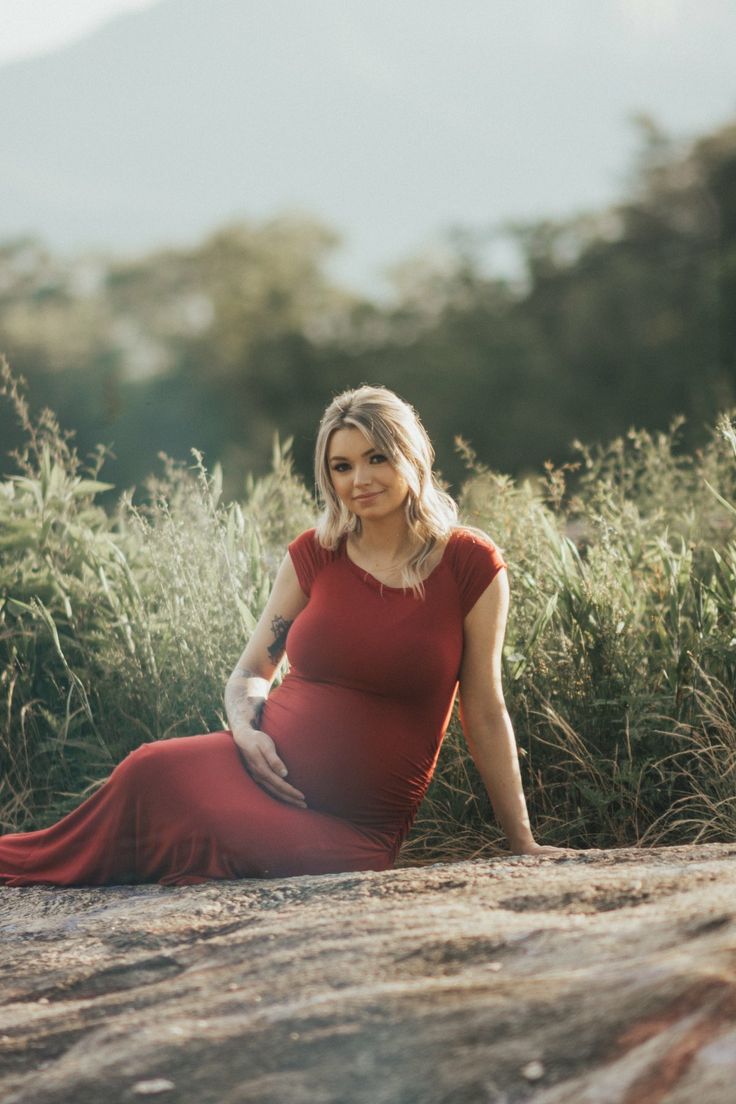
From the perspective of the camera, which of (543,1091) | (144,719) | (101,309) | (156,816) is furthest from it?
(101,309)

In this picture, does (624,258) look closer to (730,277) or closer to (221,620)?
(730,277)

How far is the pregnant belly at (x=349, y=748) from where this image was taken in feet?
9.62

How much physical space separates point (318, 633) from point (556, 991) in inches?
54.0

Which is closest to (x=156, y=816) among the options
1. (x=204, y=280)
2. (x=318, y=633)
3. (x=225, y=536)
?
(x=318, y=633)

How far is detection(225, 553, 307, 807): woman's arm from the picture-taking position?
2.93m

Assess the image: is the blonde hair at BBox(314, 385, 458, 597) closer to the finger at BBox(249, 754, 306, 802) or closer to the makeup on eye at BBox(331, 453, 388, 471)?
the makeup on eye at BBox(331, 453, 388, 471)

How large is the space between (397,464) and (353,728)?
60cm

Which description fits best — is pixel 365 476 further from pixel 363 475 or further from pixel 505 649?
pixel 505 649

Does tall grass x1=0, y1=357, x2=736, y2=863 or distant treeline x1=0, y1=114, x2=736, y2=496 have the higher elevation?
distant treeline x1=0, y1=114, x2=736, y2=496

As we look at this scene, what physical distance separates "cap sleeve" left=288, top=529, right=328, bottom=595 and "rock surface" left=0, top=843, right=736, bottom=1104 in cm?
87

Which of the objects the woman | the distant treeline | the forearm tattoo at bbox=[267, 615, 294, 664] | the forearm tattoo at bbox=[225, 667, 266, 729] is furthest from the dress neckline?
the distant treeline

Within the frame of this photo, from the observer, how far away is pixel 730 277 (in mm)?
18766

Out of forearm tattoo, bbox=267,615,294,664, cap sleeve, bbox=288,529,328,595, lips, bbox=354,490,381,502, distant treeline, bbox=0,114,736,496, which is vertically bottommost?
forearm tattoo, bbox=267,615,294,664

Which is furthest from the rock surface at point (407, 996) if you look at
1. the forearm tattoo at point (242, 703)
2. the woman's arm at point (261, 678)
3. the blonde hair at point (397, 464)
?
the blonde hair at point (397, 464)
